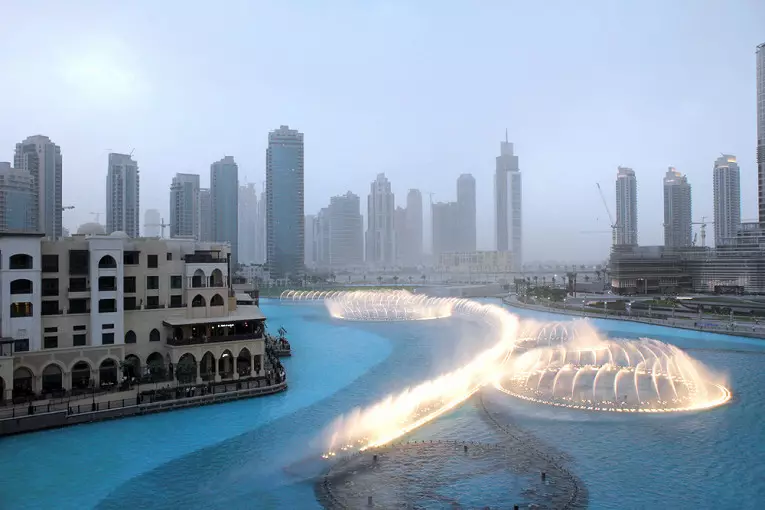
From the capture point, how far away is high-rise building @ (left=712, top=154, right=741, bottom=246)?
154750mm

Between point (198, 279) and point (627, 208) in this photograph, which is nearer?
point (198, 279)

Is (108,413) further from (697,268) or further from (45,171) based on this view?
(697,268)

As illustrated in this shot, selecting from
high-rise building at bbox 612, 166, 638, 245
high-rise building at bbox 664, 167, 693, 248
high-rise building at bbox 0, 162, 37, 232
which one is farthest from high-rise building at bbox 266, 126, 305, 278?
high-rise building at bbox 664, 167, 693, 248

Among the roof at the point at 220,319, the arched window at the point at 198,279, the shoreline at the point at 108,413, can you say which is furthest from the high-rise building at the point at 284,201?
the shoreline at the point at 108,413

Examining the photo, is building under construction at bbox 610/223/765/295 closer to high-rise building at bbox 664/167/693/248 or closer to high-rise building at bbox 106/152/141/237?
high-rise building at bbox 664/167/693/248

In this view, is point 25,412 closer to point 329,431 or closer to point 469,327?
point 329,431

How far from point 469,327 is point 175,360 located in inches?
1510

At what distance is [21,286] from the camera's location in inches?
1127

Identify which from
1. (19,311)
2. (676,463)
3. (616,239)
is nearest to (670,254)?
(616,239)

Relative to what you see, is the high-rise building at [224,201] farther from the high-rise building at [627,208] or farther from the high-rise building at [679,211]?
the high-rise building at [679,211]

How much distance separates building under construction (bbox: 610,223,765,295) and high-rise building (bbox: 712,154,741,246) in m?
44.5

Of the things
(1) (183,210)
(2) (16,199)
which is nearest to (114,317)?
(2) (16,199)

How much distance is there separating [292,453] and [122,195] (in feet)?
412

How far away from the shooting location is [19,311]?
28406mm
